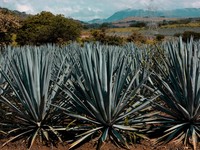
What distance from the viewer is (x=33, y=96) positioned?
4992 millimetres

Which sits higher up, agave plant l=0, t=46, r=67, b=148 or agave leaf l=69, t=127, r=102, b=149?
agave plant l=0, t=46, r=67, b=148

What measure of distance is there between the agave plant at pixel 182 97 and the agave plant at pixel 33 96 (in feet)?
4.73

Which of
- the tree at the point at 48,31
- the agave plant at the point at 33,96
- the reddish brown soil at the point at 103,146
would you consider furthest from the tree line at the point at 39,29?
the reddish brown soil at the point at 103,146

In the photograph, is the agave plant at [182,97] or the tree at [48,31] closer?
the agave plant at [182,97]

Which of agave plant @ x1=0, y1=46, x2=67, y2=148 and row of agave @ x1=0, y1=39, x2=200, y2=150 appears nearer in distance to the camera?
row of agave @ x1=0, y1=39, x2=200, y2=150

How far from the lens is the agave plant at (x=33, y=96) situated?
4941mm

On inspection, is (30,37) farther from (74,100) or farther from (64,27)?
(74,100)

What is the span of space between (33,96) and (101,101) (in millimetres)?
948

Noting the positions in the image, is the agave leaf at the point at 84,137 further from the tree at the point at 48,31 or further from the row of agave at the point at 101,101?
the tree at the point at 48,31

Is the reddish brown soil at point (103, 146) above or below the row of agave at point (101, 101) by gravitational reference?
below

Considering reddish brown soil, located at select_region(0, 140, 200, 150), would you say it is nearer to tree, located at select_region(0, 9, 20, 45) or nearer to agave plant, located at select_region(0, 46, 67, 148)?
agave plant, located at select_region(0, 46, 67, 148)

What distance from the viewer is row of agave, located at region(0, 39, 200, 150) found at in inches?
185

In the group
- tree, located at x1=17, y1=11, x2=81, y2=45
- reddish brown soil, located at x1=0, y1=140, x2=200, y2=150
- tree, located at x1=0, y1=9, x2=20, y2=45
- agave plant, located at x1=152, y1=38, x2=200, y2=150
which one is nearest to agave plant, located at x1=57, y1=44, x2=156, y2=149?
reddish brown soil, located at x1=0, y1=140, x2=200, y2=150

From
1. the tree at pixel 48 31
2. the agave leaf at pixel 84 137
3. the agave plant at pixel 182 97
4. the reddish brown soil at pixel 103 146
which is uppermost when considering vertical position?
the agave plant at pixel 182 97
